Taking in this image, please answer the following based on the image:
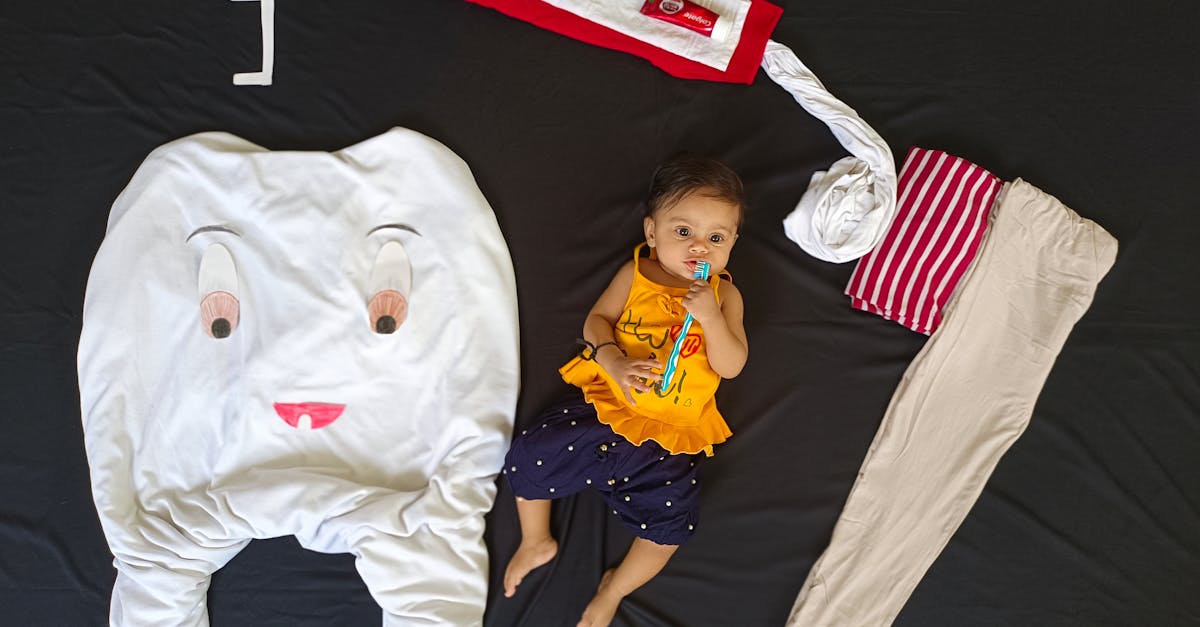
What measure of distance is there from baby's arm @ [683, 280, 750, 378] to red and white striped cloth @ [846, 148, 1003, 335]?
0.87 feet

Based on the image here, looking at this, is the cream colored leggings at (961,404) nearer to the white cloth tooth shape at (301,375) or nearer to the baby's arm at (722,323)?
the baby's arm at (722,323)

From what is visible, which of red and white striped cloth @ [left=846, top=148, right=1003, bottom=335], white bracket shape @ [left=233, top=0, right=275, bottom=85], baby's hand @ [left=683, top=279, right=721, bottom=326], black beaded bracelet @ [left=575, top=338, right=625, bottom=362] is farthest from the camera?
white bracket shape @ [left=233, top=0, right=275, bottom=85]

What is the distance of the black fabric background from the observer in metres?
1.49

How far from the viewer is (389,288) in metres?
1.50

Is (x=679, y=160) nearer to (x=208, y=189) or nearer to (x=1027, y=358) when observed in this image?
(x=1027, y=358)

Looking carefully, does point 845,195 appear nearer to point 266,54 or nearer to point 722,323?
point 722,323

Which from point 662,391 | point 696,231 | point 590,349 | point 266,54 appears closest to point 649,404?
point 662,391

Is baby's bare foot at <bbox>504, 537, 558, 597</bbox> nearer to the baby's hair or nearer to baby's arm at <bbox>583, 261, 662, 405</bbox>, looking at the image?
baby's arm at <bbox>583, 261, 662, 405</bbox>

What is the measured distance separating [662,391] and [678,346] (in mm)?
83

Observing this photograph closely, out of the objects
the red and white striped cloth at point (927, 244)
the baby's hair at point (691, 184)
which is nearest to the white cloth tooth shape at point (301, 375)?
the baby's hair at point (691, 184)

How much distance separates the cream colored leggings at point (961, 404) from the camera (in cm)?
147

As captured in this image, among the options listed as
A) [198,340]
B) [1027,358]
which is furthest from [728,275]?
[198,340]

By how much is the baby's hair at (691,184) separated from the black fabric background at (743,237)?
0.18 meters

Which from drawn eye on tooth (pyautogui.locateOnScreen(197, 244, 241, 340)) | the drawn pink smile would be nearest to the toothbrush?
the drawn pink smile
